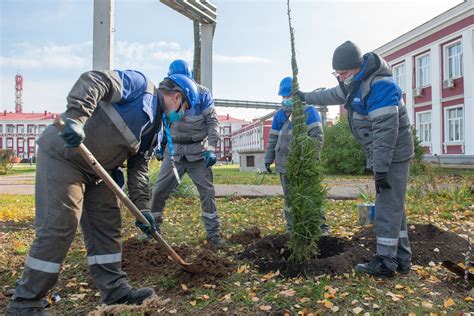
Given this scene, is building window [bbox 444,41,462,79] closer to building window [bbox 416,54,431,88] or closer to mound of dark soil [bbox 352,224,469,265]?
building window [bbox 416,54,431,88]

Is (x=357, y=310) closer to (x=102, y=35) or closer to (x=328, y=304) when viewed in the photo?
(x=328, y=304)

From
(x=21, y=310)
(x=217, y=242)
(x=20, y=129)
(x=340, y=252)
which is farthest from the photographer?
(x=20, y=129)

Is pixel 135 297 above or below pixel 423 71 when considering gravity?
below

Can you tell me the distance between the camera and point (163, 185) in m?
5.21

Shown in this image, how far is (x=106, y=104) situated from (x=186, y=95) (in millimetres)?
682

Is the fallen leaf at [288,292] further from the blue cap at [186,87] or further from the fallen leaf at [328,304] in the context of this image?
the blue cap at [186,87]

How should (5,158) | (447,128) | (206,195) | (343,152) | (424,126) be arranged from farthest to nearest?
(424,126) < (447,128) < (5,158) < (343,152) < (206,195)

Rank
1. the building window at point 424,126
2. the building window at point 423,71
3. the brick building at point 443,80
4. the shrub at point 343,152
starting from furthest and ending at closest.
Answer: the building window at point 424,126 → the building window at point 423,71 → the brick building at point 443,80 → the shrub at point 343,152

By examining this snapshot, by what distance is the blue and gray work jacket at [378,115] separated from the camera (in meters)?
3.53

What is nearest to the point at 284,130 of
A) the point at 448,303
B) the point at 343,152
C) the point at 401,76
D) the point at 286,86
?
the point at 286,86

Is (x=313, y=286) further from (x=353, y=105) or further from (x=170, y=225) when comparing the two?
(x=170, y=225)

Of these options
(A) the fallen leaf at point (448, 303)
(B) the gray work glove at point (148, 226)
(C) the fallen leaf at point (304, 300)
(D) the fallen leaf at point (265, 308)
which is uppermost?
(B) the gray work glove at point (148, 226)

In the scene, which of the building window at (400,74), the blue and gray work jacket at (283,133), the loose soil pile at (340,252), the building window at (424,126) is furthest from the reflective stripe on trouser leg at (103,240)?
the building window at (400,74)

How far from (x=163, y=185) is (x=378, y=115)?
2776mm
